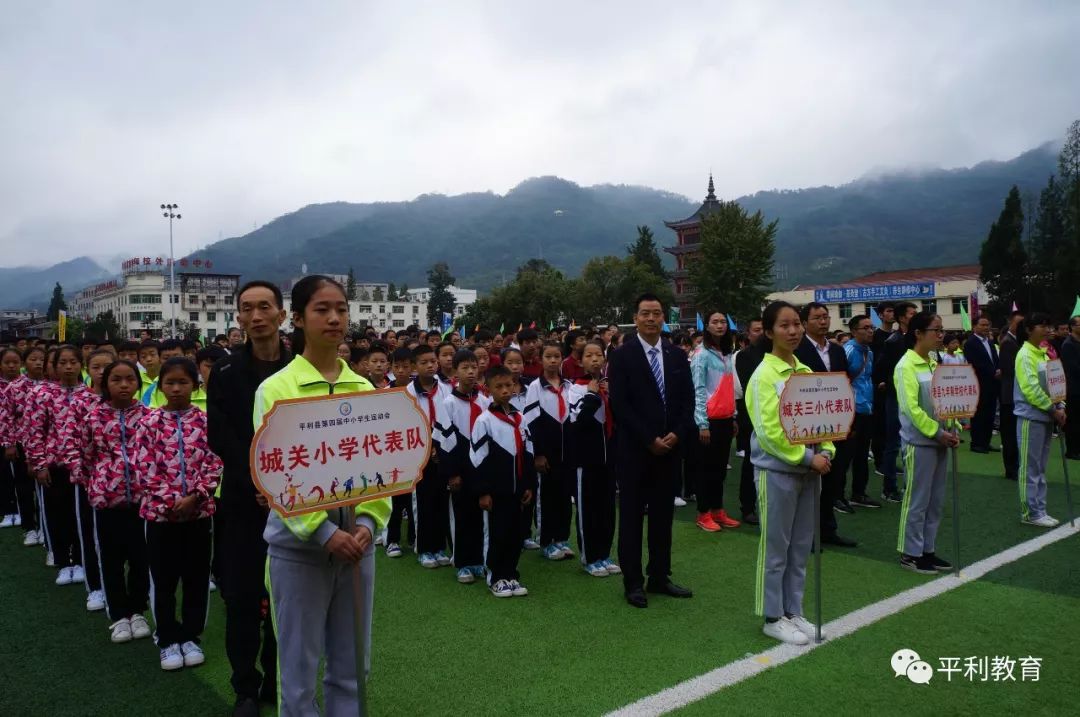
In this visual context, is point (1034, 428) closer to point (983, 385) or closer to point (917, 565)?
point (917, 565)

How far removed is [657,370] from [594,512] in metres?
1.51

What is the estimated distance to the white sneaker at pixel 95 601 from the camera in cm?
512

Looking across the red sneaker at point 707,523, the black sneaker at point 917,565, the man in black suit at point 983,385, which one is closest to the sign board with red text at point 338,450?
the black sneaker at point 917,565

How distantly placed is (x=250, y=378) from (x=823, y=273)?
18053 centimetres

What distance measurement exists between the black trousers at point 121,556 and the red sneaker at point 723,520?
17.0ft

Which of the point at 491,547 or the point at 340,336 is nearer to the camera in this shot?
the point at 340,336

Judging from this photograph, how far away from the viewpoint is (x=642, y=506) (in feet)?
16.9

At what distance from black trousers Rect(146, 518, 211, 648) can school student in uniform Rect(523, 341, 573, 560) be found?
113 inches

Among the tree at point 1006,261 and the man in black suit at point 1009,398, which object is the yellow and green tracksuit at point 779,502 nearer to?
the man in black suit at point 1009,398

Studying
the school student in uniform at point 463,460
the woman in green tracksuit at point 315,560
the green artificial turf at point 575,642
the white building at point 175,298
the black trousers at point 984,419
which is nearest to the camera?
the woman in green tracksuit at point 315,560

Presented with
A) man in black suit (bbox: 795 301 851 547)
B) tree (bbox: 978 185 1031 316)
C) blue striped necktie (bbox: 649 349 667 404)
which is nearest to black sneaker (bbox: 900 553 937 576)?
man in black suit (bbox: 795 301 851 547)

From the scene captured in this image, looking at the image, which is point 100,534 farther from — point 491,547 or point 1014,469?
point 1014,469

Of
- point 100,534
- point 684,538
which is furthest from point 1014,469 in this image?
point 100,534

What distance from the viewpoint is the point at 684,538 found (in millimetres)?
6758
